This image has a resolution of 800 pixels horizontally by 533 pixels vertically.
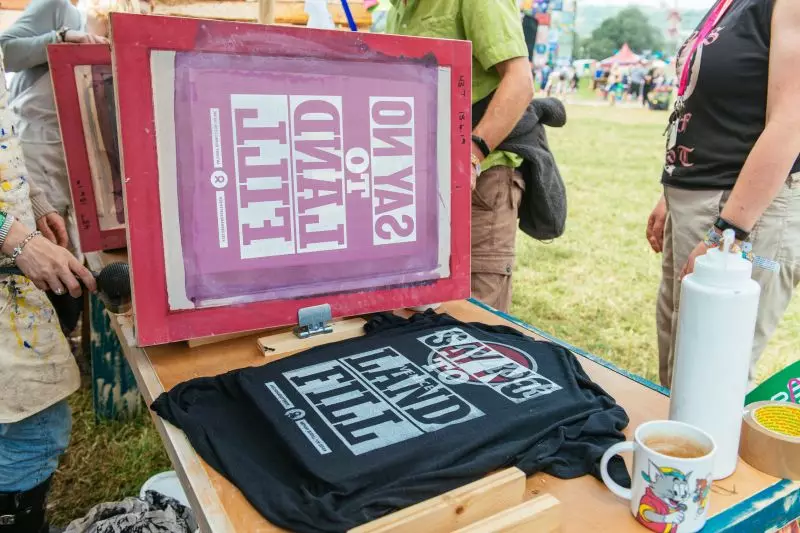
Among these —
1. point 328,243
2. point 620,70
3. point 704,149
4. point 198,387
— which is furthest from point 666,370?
point 620,70

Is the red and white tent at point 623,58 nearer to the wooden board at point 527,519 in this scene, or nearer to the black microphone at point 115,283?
the black microphone at point 115,283

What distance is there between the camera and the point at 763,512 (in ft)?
2.29

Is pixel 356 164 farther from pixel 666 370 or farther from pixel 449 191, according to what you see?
pixel 666 370

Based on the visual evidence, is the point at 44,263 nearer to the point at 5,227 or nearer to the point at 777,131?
the point at 5,227

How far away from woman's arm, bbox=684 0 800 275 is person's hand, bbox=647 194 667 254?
1.66ft

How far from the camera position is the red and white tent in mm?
16156

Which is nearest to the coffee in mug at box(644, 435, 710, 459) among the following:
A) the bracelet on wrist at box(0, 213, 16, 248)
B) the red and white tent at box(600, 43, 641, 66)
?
the bracelet on wrist at box(0, 213, 16, 248)

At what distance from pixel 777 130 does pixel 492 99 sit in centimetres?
57

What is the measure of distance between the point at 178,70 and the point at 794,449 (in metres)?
0.95

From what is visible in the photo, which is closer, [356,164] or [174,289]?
[174,289]

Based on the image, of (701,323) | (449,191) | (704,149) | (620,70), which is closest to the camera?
(701,323)

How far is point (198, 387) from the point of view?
0.90 m

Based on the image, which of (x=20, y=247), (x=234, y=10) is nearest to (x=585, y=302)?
(x=234, y=10)

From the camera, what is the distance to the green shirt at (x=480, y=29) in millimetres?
1371
